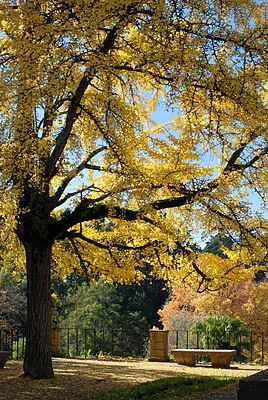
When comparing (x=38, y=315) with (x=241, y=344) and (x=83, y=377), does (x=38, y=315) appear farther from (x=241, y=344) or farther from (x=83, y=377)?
(x=241, y=344)

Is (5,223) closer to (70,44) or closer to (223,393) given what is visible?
(70,44)

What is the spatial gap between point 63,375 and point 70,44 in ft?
24.3

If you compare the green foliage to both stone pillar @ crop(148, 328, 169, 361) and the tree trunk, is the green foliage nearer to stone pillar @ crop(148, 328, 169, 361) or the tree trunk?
stone pillar @ crop(148, 328, 169, 361)

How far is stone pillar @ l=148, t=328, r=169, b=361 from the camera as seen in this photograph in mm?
17875

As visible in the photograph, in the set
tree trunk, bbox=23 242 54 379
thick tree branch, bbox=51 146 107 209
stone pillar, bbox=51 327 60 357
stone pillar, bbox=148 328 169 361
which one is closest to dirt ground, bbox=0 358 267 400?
tree trunk, bbox=23 242 54 379

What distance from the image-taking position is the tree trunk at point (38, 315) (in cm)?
1229

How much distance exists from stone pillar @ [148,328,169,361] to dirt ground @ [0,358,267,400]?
0.61 metres

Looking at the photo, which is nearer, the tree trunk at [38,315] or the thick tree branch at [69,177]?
the tree trunk at [38,315]

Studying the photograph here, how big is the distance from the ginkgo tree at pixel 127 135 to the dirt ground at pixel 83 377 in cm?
76

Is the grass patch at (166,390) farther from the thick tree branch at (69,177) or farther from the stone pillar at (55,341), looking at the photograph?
the stone pillar at (55,341)

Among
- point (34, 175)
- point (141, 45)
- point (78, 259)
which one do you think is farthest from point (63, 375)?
point (141, 45)

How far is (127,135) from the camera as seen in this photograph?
11492mm

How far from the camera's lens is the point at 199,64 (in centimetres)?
905

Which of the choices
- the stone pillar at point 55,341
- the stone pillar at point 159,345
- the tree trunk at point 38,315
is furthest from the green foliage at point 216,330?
the tree trunk at point 38,315
